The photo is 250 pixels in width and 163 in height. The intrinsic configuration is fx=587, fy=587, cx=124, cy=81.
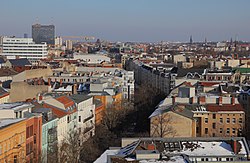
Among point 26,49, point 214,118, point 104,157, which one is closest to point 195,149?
point 104,157

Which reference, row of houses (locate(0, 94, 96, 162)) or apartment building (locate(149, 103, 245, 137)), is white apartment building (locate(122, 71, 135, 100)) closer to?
row of houses (locate(0, 94, 96, 162))

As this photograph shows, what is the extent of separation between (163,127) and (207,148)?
45.7ft

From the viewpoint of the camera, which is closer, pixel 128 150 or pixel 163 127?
pixel 128 150

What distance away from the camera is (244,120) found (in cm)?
4959

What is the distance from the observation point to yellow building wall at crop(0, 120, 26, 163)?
33656 mm

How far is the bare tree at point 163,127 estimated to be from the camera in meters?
44.7

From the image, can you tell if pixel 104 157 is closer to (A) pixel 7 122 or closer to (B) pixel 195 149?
(B) pixel 195 149

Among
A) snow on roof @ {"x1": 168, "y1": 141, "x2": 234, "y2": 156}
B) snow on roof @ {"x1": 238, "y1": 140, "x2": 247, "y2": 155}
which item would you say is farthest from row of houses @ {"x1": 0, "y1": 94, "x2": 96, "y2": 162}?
snow on roof @ {"x1": 238, "y1": 140, "x2": 247, "y2": 155}

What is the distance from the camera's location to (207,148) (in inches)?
1238

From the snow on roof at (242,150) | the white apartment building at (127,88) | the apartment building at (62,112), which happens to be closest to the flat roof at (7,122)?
the apartment building at (62,112)

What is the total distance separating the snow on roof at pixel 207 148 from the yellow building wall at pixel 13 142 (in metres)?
10.2

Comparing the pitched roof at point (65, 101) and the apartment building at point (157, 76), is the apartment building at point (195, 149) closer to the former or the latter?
the pitched roof at point (65, 101)

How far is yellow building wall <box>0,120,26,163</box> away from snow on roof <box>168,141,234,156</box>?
10215 mm

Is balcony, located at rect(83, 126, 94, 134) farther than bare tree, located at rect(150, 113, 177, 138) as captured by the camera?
Yes
